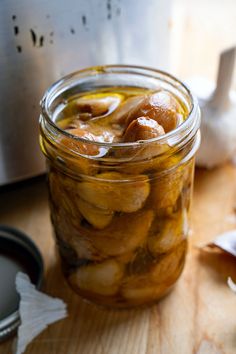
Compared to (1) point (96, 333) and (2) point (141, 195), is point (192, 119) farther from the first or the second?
(1) point (96, 333)

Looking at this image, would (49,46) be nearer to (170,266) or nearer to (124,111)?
(124,111)

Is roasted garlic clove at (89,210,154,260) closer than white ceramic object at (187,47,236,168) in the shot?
Yes

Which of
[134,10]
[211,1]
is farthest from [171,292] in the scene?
[211,1]

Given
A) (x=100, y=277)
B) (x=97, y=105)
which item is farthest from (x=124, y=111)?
(x=100, y=277)

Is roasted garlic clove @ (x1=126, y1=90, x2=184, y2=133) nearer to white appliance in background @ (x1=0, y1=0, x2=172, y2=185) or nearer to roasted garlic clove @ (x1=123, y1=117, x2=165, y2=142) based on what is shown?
roasted garlic clove @ (x1=123, y1=117, x2=165, y2=142)

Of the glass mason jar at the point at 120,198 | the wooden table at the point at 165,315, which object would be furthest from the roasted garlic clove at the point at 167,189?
the wooden table at the point at 165,315

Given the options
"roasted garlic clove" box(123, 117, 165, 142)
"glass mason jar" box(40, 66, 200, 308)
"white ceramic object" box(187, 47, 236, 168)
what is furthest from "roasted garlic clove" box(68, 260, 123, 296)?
"white ceramic object" box(187, 47, 236, 168)

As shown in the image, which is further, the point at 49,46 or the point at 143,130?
the point at 49,46
